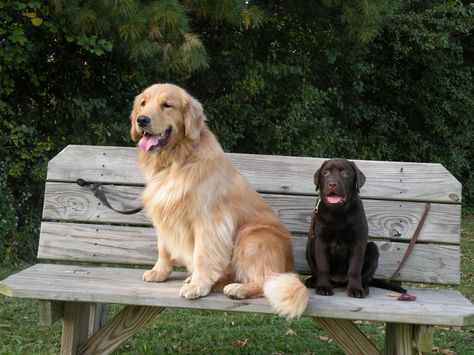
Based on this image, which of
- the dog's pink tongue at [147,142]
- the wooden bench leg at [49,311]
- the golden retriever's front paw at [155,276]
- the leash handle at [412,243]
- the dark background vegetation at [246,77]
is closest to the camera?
the wooden bench leg at [49,311]

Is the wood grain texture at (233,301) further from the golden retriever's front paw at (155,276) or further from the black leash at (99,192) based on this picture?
the black leash at (99,192)

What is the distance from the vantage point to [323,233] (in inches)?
122

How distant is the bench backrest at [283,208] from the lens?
3.57 meters

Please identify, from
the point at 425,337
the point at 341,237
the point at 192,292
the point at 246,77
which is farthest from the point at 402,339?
the point at 246,77

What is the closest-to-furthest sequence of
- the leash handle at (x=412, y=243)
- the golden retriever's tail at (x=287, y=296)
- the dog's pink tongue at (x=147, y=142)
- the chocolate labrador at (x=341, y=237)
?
the golden retriever's tail at (x=287, y=296), the chocolate labrador at (x=341, y=237), the dog's pink tongue at (x=147, y=142), the leash handle at (x=412, y=243)

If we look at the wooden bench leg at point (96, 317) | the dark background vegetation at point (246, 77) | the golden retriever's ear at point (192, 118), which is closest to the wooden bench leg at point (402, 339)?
the golden retriever's ear at point (192, 118)

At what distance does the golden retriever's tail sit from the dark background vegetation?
3534 mm

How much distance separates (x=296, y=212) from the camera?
374cm

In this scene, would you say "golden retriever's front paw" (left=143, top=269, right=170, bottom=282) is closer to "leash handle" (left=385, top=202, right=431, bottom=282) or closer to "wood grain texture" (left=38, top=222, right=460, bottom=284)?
"wood grain texture" (left=38, top=222, right=460, bottom=284)

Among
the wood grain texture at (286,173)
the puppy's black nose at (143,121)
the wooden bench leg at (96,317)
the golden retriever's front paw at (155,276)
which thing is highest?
the puppy's black nose at (143,121)

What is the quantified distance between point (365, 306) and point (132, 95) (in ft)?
17.9

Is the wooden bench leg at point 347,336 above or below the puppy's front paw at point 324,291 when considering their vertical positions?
below

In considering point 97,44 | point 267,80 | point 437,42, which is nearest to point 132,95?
point 97,44

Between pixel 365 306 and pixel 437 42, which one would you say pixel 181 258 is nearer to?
pixel 365 306
